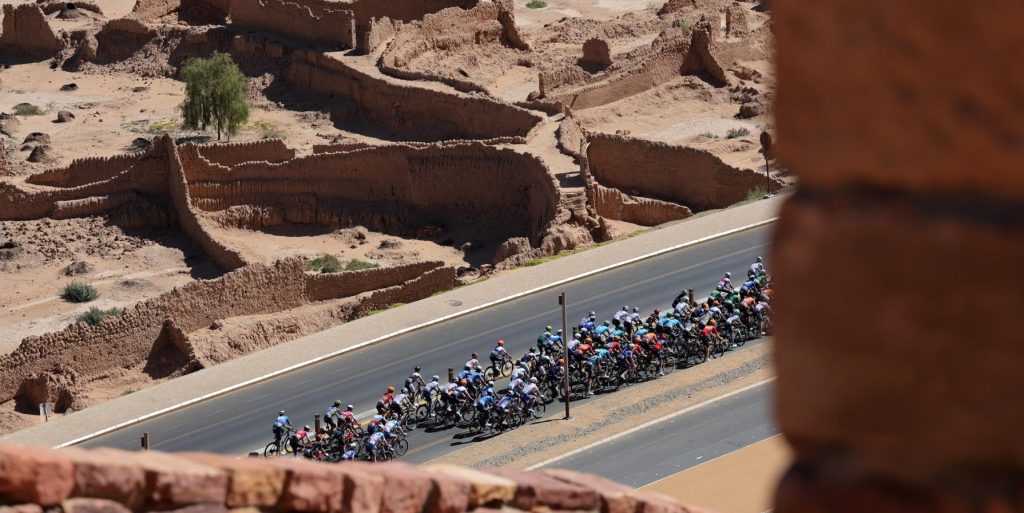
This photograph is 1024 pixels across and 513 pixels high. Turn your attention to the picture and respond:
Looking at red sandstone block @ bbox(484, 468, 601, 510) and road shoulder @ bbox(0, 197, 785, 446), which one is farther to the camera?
road shoulder @ bbox(0, 197, 785, 446)

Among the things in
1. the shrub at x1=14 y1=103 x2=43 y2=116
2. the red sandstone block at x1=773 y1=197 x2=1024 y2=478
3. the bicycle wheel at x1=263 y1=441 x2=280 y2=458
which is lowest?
the shrub at x1=14 y1=103 x2=43 y2=116

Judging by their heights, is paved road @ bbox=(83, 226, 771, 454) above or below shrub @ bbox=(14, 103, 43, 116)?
above

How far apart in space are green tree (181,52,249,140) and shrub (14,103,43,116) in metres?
7.64

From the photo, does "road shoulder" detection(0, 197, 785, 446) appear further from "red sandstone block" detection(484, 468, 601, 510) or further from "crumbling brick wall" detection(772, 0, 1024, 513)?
"crumbling brick wall" detection(772, 0, 1024, 513)

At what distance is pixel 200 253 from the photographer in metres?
47.1

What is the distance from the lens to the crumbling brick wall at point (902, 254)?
245 cm

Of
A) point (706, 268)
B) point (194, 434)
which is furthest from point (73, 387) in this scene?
point (706, 268)

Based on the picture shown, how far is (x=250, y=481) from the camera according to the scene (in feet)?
18.2

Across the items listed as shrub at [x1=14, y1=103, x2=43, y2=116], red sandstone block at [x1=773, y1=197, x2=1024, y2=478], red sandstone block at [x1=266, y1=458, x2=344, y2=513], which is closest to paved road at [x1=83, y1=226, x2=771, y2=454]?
red sandstone block at [x1=266, y1=458, x2=344, y2=513]

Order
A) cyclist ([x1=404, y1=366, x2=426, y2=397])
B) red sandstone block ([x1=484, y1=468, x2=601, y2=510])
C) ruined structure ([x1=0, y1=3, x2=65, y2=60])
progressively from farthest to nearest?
ruined structure ([x1=0, y1=3, x2=65, y2=60]) → cyclist ([x1=404, y1=366, x2=426, y2=397]) → red sandstone block ([x1=484, y1=468, x2=601, y2=510])

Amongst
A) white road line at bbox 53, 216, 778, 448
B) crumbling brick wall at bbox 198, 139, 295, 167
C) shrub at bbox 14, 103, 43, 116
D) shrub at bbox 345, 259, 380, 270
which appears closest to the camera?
white road line at bbox 53, 216, 778, 448

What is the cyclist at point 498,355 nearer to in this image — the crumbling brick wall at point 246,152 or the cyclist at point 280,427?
the cyclist at point 280,427

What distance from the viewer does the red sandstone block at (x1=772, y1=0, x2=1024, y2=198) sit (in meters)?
2.43

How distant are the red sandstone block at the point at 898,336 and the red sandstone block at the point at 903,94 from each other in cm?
8
